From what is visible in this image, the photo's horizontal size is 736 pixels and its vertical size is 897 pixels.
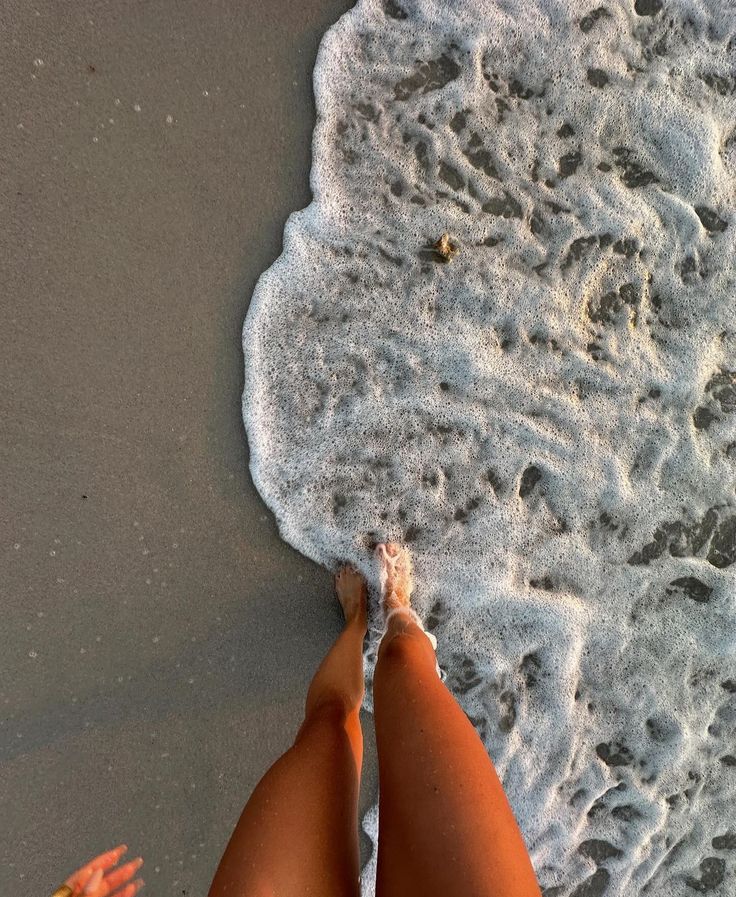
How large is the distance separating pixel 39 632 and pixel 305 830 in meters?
0.85

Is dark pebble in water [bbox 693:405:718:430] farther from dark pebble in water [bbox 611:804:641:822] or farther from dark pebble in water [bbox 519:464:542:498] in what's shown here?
dark pebble in water [bbox 611:804:641:822]

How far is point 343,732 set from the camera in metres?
1.23

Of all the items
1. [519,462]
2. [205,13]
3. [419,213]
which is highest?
[205,13]

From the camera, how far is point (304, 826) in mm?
1046

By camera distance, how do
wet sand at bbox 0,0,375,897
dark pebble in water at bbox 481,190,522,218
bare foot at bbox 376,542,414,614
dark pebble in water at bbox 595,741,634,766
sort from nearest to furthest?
wet sand at bbox 0,0,375,897, bare foot at bbox 376,542,414,614, dark pebble in water at bbox 481,190,522,218, dark pebble in water at bbox 595,741,634,766

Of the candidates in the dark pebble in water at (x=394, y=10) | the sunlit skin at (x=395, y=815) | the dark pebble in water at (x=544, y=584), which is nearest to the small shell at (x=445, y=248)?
the dark pebble in water at (x=394, y=10)

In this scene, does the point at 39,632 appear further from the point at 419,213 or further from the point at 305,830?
the point at 419,213

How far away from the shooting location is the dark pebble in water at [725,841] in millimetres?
1807

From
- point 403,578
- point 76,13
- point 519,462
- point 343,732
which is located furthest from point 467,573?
point 76,13

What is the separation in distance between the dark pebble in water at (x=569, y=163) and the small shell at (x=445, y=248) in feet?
1.24

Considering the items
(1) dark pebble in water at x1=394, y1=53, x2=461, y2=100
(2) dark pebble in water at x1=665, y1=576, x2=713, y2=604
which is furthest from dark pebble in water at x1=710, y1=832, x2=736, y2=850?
(1) dark pebble in water at x1=394, y1=53, x2=461, y2=100

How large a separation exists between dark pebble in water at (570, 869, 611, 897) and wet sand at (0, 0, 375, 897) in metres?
1.05

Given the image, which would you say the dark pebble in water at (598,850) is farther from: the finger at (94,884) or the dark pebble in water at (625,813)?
the finger at (94,884)

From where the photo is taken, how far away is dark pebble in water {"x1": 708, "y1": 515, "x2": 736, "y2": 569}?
1.75m
